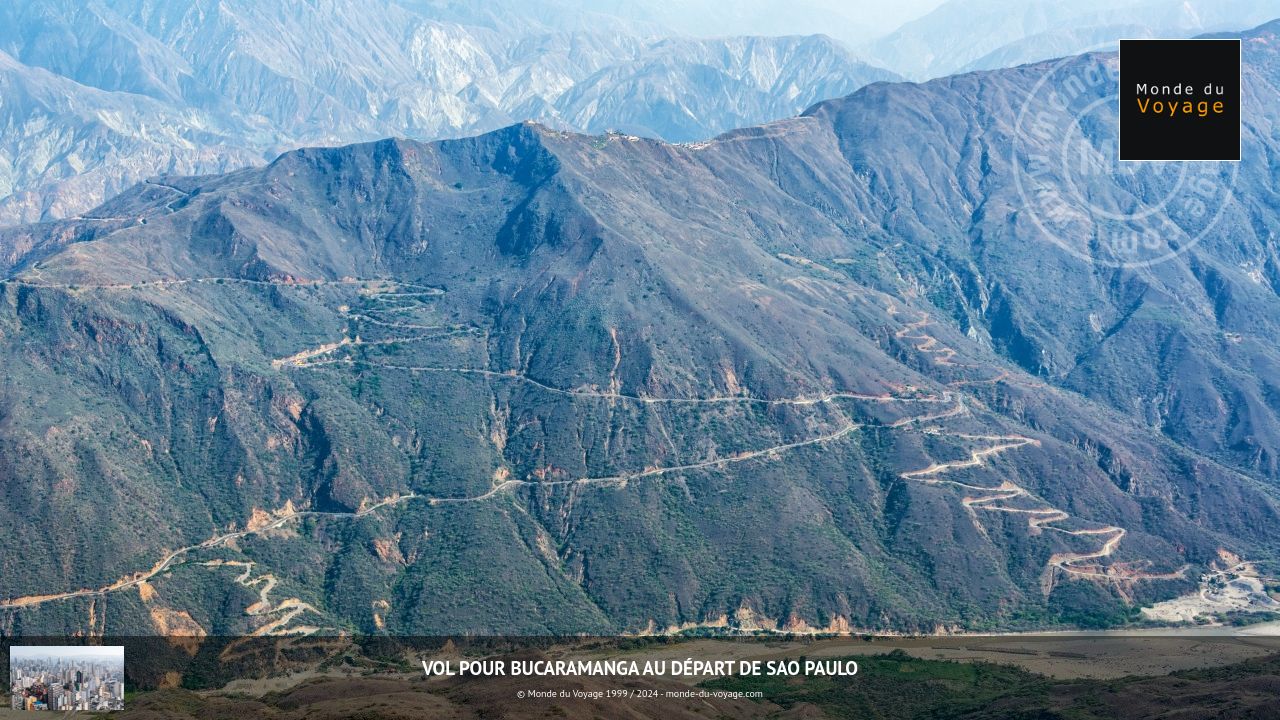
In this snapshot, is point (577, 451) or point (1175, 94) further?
point (577, 451)

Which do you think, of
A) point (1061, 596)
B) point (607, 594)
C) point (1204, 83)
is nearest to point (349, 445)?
point (607, 594)

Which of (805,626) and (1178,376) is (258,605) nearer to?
(805,626)

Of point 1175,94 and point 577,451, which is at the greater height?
point 1175,94

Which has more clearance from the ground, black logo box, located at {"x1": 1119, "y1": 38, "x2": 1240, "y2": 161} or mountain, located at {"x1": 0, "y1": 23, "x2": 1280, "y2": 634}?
black logo box, located at {"x1": 1119, "y1": 38, "x2": 1240, "y2": 161}

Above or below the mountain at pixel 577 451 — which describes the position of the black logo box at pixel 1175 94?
above
